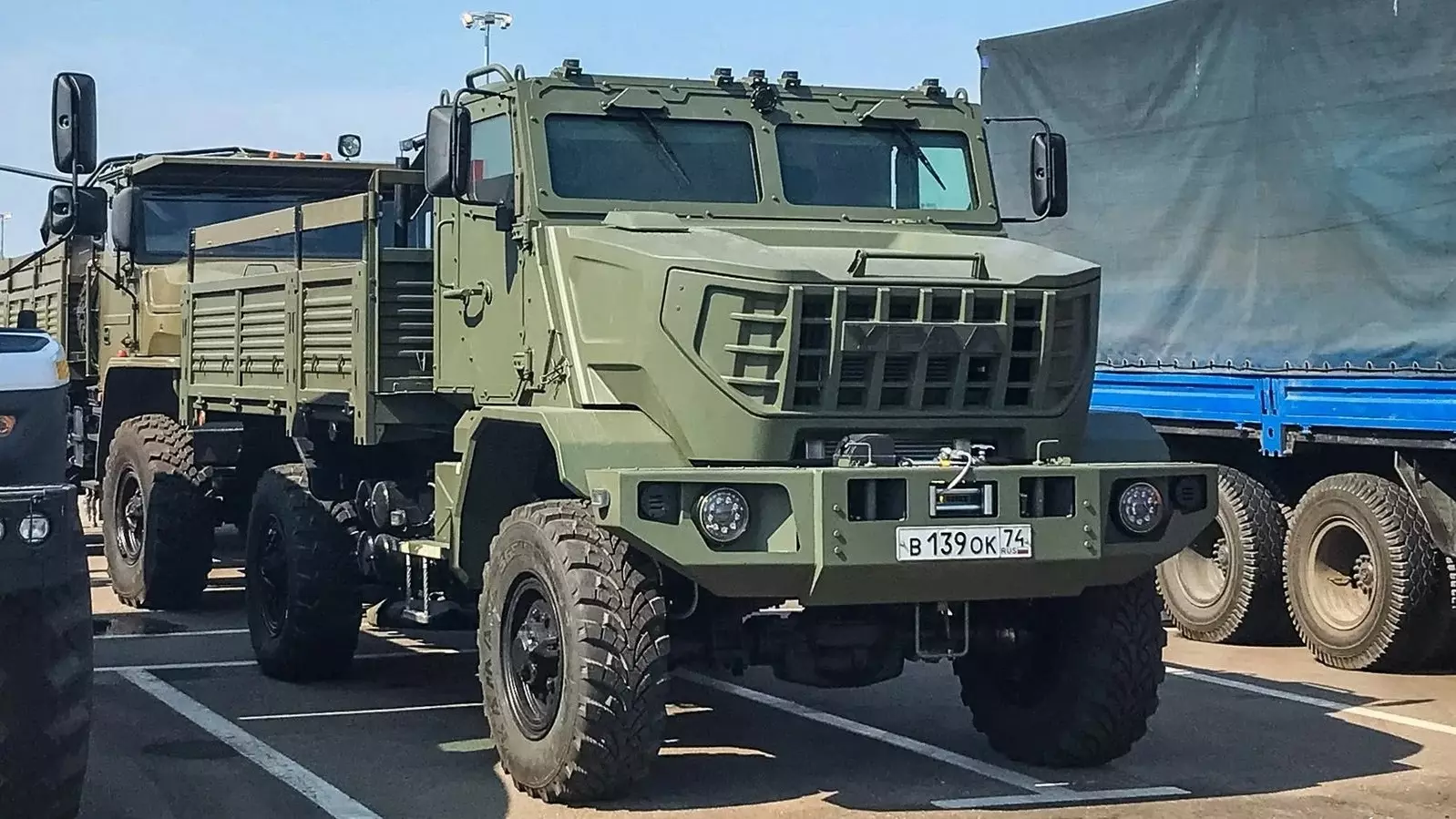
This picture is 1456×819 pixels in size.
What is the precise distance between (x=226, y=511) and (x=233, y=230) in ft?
5.51

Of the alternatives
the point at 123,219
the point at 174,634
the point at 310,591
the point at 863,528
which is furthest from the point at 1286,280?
the point at 123,219

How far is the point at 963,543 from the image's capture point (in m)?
6.54

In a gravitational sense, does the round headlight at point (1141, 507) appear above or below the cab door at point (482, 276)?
below

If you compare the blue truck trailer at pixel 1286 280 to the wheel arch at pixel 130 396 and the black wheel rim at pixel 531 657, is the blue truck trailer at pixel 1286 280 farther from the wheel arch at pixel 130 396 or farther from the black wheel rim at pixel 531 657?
the wheel arch at pixel 130 396

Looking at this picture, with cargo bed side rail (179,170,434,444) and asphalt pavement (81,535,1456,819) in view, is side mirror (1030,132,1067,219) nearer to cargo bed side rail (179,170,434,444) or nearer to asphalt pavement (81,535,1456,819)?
asphalt pavement (81,535,1456,819)

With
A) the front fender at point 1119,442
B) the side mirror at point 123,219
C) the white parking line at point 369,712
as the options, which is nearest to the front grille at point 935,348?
the front fender at point 1119,442

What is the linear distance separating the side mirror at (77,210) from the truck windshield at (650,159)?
75.4 inches

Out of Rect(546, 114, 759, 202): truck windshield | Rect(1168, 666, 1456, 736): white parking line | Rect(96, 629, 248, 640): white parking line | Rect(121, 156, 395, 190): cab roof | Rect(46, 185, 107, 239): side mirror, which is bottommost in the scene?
Rect(1168, 666, 1456, 736): white parking line

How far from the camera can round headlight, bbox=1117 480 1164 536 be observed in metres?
6.85

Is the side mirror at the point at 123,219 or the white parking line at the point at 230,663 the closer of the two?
the white parking line at the point at 230,663

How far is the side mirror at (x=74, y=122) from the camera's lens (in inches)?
293

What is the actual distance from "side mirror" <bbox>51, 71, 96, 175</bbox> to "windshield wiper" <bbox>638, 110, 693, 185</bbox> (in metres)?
2.12

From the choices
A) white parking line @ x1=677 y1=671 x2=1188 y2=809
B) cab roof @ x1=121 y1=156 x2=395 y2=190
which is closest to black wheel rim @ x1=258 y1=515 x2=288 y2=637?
white parking line @ x1=677 y1=671 x2=1188 y2=809

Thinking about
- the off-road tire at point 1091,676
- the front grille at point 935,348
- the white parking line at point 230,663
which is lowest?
the white parking line at point 230,663
